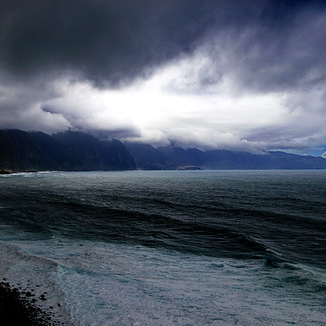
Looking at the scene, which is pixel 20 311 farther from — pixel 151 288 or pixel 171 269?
pixel 171 269

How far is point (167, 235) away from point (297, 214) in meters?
24.0

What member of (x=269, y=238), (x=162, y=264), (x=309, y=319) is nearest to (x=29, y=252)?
(x=162, y=264)

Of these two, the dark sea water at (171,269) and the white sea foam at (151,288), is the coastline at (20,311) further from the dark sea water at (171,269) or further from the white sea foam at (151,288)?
the white sea foam at (151,288)

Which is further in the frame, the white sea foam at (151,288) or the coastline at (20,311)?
the white sea foam at (151,288)

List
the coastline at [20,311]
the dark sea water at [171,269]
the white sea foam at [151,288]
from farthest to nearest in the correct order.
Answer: the dark sea water at [171,269] < the white sea foam at [151,288] < the coastline at [20,311]

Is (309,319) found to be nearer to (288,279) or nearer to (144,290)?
(288,279)

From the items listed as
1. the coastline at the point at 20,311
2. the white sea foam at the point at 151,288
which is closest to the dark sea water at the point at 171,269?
the white sea foam at the point at 151,288

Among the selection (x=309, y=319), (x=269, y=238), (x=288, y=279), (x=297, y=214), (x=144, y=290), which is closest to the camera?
(x=309, y=319)

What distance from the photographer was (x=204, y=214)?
3722 cm

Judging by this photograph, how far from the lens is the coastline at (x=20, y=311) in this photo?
27.6 feet

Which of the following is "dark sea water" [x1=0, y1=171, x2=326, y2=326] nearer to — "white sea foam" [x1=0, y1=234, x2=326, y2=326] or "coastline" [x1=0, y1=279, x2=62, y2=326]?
"white sea foam" [x1=0, y1=234, x2=326, y2=326]

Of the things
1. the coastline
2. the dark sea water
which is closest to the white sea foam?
the dark sea water

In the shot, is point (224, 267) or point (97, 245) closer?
point (224, 267)

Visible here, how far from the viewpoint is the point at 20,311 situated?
29.7 feet
